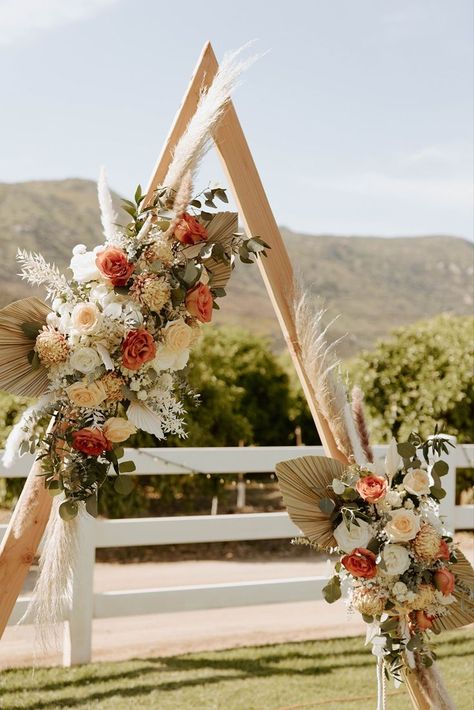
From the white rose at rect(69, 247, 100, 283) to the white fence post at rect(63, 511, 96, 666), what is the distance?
7.20 feet

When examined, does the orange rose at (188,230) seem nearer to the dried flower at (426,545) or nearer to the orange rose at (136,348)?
the orange rose at (136,348)

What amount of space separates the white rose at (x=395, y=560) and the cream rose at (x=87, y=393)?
784 millimetres

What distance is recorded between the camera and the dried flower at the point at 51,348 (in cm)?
196

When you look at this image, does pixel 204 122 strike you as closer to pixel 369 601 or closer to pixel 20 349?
pixel 20 349

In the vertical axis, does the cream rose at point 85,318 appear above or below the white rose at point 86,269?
below

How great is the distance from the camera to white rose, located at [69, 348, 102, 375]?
1936 mm

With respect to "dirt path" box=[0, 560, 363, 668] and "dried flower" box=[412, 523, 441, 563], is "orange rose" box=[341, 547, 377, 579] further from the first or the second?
"dirt path" box=[0, 560, 363, 668]

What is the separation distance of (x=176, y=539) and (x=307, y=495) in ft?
7.98

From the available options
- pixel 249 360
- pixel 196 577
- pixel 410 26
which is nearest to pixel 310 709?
pixel 196 577

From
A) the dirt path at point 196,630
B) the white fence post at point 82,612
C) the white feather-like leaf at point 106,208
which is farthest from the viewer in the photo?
the dirt path at point 196,630

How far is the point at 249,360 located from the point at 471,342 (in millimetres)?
2767

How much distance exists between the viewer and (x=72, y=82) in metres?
52.1

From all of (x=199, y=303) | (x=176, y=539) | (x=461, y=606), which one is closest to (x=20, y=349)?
(x=199, y=303)

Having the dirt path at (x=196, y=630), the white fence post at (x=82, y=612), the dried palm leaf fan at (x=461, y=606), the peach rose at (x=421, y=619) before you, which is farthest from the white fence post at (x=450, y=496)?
the peach rose at (x=421, y=619)
